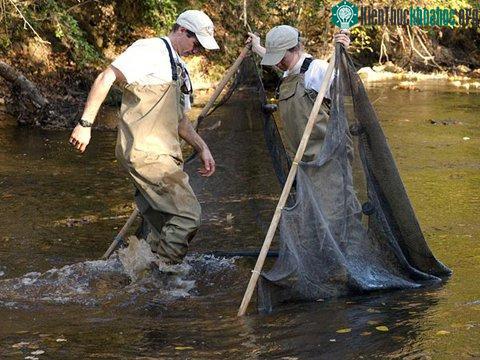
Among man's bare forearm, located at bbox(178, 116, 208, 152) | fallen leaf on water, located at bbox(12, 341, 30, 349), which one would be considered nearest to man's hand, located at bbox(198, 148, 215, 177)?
man's bare forearm, located at bbox(178, 116, 208, 152)

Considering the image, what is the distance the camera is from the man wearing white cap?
6.87m

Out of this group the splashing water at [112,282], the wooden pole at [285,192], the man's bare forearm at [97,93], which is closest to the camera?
the wooden pole at [285,192]

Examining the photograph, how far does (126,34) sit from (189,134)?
1506 cm

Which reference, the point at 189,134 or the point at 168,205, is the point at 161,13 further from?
the point at 168,205

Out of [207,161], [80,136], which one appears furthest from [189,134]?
[80,136]

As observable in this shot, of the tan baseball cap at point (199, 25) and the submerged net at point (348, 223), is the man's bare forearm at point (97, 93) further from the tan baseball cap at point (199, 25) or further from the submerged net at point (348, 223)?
the submerged net at point (348, 223)

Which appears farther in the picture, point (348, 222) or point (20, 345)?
point (348, 222)

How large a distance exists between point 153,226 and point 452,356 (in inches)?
98.1

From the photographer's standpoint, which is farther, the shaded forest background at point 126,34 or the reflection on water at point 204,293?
the shaded forest background at point 126,34

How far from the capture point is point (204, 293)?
6766mm

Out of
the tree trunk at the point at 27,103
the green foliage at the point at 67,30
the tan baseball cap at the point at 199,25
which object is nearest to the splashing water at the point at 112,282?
the tan baseball cap at the point at 199,25

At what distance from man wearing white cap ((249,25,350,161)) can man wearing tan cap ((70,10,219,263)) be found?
0.58m

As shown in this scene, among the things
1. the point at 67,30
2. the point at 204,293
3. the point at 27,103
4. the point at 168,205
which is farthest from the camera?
the point at 67,30

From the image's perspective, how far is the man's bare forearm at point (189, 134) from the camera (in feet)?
22.5
